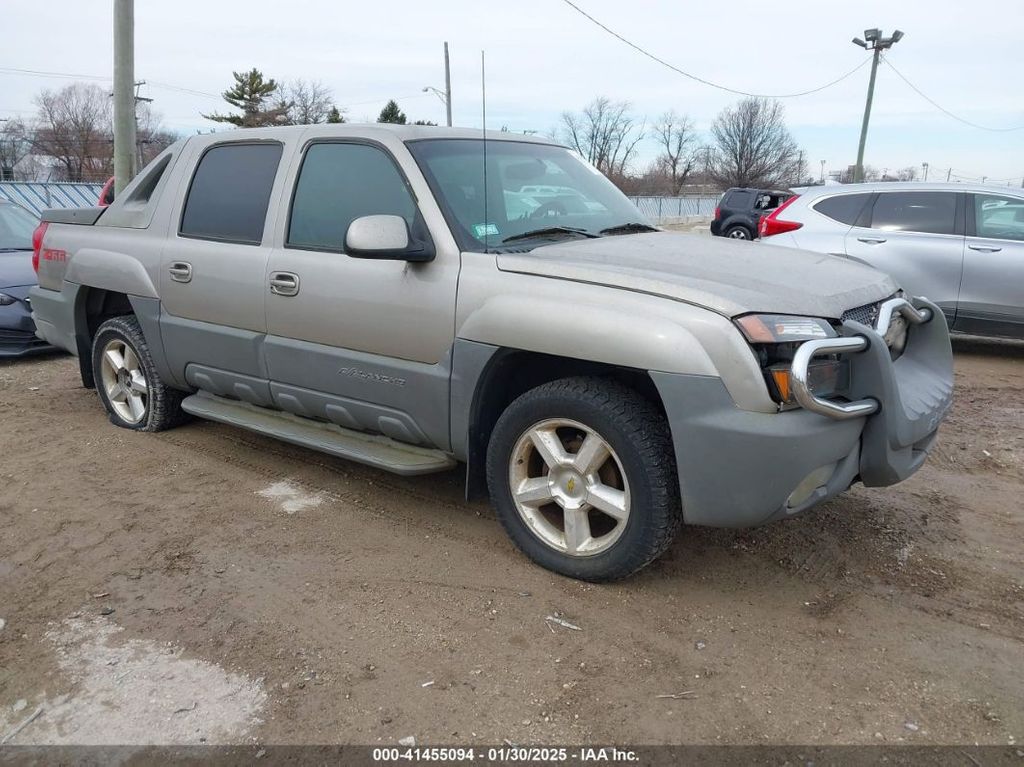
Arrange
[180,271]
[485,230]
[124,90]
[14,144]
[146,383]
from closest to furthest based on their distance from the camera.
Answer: [485,230]
[180,271]
[146,383]
[124,90]
[14,144]

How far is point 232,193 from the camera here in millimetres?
4426

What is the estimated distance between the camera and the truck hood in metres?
2.88

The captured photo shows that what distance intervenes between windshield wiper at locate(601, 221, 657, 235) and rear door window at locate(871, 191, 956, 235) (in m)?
4.63

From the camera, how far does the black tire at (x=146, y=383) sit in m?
5.00

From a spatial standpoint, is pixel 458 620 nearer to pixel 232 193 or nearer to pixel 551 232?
pixel 551 232

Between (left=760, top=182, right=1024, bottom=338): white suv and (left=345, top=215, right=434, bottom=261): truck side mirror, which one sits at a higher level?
(left=345, top=215, right=434, bottom=261): truck side mirror

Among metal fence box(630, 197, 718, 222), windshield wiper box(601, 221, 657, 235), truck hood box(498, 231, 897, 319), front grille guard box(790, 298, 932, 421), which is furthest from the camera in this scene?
metal fence box(630, 197, 718, 222)

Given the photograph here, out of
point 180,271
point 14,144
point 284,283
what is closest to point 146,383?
point 180,271

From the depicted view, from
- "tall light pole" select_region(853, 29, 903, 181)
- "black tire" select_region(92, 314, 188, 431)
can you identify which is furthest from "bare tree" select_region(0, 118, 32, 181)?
"black tire" select_region(92, 314, 188, 431)

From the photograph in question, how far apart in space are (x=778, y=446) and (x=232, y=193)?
10.5 ft

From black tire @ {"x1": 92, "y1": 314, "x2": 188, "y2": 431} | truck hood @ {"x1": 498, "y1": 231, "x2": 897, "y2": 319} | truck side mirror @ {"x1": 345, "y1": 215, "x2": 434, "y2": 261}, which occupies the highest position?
truck side mirror @ {"x1": 345, "y1": 215, "x2": 434, "y2": 261}

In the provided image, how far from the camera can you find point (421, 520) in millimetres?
3906

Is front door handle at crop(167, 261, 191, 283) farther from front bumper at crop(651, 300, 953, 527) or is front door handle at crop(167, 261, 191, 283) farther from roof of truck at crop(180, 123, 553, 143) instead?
front bumper at crop(651, 300, 953, 527)

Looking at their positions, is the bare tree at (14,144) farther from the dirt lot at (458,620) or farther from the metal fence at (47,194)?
the dirt lot at (458,620)
